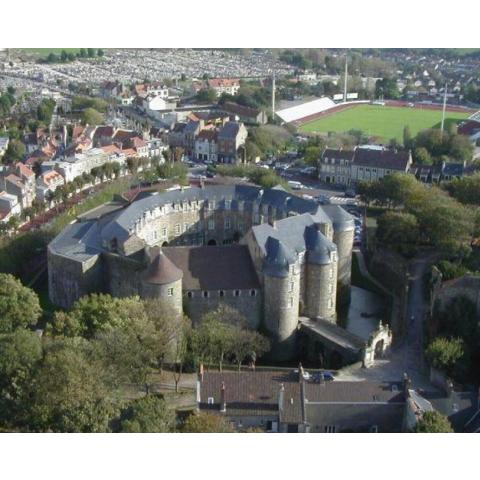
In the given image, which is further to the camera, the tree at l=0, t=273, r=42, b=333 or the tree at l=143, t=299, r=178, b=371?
the tree at l=0, t=273, r=42, b=333

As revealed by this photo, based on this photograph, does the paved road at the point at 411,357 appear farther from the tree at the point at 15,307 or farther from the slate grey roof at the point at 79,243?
the slate grey roof at the point at 79,243

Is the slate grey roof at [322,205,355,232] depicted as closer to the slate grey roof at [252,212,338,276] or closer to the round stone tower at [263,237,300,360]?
the slate grey roof at [252,212,338,276]

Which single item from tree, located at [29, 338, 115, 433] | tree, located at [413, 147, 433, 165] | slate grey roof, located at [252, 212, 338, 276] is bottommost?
tree, located at [29, 338, 115, 433]

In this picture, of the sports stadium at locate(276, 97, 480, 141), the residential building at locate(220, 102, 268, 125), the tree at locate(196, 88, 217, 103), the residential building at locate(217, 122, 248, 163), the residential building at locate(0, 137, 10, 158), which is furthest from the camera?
the tree at locate(196, 88, 217, 103)

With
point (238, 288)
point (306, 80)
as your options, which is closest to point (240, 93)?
point (306, 80)

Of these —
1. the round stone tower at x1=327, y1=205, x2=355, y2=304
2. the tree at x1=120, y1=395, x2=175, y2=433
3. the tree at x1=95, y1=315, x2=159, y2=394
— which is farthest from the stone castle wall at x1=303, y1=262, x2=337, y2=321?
the tree at x1=120, y1=395, x2=175, y2=433

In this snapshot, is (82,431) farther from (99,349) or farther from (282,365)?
(282,365)
